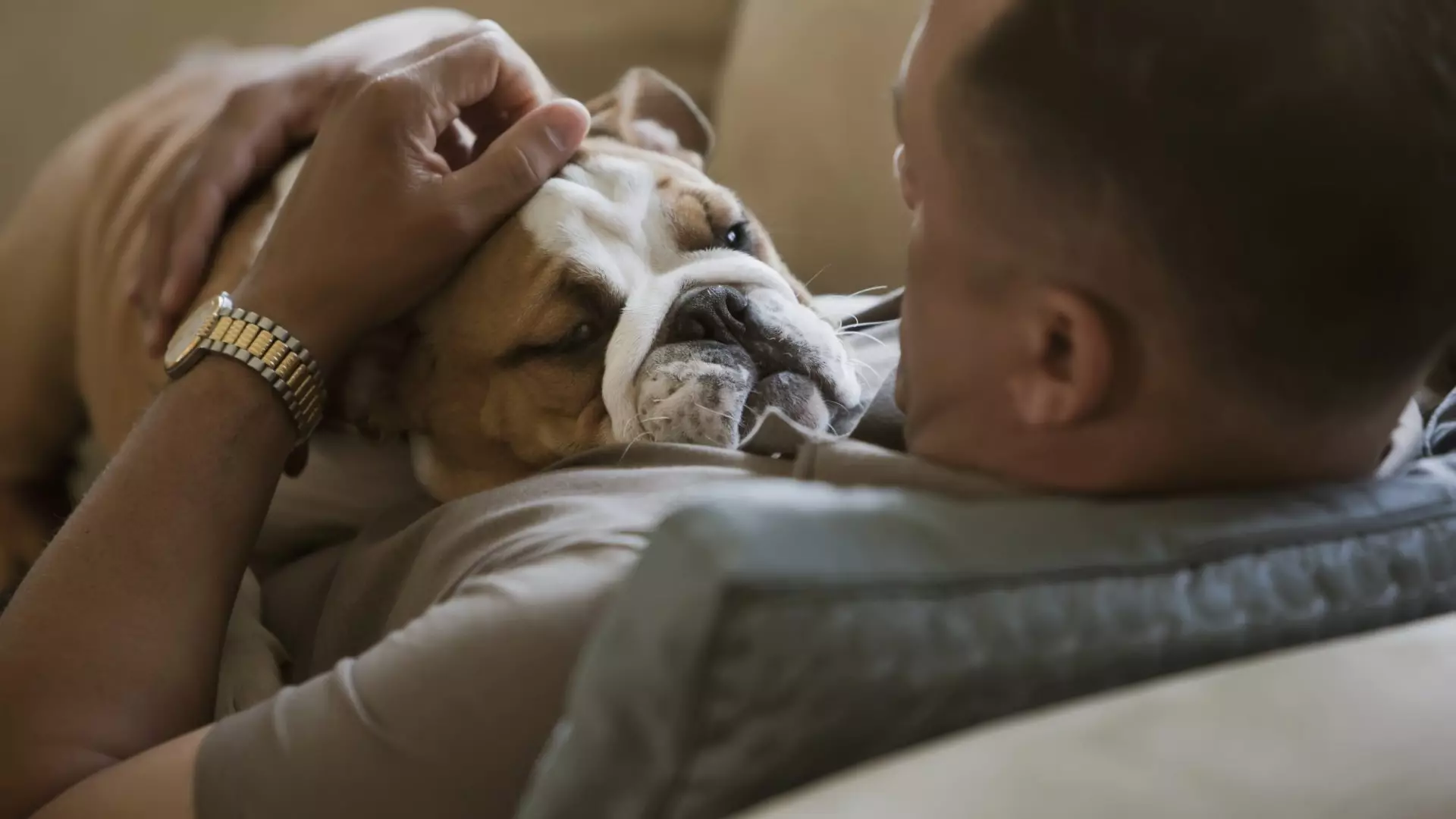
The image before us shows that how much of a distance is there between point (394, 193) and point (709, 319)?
340 mm

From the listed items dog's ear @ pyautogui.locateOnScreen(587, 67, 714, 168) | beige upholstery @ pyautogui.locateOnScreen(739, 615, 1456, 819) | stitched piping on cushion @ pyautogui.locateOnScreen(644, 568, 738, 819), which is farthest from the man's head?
dog's ear @ pyautogui.locateOnScreen(587, 67, 714, 168)

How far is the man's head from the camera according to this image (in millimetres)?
586

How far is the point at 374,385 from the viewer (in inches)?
51.8

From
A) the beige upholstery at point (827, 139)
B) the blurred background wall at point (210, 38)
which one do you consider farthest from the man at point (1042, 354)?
the blurred background wall at point (210, 38)

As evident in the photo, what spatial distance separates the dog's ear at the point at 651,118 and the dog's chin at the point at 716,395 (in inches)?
18.7

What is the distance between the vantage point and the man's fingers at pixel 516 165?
115cm

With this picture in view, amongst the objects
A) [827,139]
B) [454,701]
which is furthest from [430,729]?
[827,139]

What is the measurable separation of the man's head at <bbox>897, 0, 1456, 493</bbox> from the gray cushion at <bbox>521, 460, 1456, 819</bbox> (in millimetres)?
62

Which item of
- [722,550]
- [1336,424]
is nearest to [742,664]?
[722,550]

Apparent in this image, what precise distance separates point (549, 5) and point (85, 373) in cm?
106

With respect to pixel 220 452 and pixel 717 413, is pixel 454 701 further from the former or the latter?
pixel 717 413

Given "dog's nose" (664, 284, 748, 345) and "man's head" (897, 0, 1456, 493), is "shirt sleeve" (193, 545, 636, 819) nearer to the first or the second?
"man's head" (897, 0, 1456, 493)

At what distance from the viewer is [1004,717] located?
579 mm

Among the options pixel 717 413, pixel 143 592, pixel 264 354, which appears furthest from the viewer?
pixel 717 413
